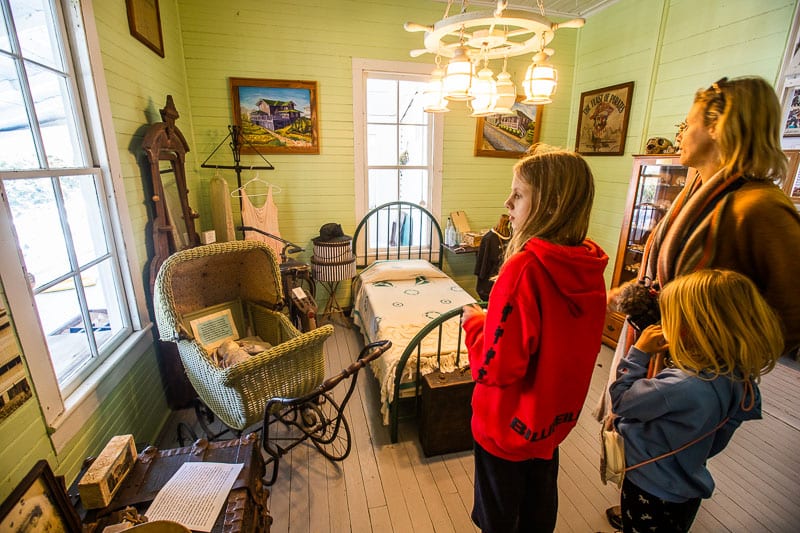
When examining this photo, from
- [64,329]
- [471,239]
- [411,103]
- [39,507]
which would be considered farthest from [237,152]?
[39,507]

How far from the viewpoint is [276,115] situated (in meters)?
3.31

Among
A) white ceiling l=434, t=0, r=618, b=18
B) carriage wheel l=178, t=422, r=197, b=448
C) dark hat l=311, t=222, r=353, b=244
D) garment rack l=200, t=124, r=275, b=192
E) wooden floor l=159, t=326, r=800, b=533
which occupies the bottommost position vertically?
wooden floor l=159, t=326, r=800, b=533

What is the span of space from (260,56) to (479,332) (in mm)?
3233

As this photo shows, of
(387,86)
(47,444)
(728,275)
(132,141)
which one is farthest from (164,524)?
(387,86)

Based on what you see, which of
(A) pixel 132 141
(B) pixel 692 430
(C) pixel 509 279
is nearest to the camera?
(C) pixel 509 279

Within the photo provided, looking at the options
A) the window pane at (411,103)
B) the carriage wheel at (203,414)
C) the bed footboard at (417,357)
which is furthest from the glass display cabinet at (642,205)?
the carriage wheel at (203,414)

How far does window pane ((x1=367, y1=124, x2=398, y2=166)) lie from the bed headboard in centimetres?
46

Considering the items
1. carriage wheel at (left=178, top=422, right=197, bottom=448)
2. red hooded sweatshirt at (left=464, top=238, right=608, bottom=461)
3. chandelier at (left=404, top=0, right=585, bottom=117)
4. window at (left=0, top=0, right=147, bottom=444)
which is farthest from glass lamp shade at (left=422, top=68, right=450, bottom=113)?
carriage wheel at (left=178, top=422, right=197, bottom=448)

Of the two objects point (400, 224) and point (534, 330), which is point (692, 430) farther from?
point (400, 224)

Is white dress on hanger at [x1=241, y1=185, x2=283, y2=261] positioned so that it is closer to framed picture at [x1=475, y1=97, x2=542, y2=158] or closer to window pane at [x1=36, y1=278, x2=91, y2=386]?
window pane at [x1=36, y1=278, x2=91, y2=386]

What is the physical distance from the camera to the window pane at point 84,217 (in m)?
1.59

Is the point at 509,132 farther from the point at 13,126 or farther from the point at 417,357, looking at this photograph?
the point at 13,126

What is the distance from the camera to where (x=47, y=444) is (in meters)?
1.24

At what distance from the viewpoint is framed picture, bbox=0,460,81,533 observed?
806mm
